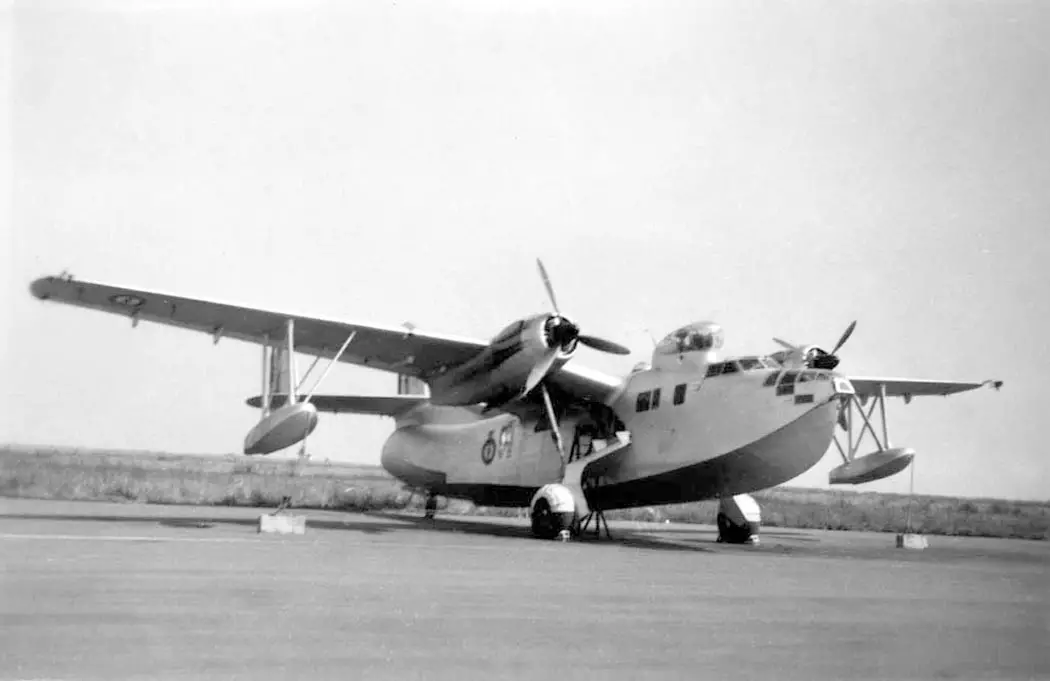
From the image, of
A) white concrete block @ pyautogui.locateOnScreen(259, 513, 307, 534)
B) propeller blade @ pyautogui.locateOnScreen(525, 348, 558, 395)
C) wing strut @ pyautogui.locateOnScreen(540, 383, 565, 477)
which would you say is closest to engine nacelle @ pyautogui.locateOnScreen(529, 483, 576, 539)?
wing strut @ pyautogui.locateOnScreen(540, 383, 565, 477)

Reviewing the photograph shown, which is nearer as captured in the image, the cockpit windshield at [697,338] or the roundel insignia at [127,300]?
the roundel insignia at [127,300]

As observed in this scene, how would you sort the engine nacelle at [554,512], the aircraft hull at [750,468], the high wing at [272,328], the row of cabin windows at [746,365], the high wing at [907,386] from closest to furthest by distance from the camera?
the aircraft hull at [750,468]
the high wing at [272,328]
the row of cabin windows at [746,365]
the engine nacelle at [554,512]
the high wing at [907,386]

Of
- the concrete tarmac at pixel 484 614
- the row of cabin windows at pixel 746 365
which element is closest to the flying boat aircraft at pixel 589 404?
the row of cabin windows at pixel 746 365

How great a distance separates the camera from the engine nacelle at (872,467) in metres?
24.6

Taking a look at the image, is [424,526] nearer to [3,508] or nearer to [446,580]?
[3,508]

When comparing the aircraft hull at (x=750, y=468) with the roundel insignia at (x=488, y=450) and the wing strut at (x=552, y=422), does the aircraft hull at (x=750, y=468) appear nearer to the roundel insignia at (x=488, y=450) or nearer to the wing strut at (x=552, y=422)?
the wing strut at (x=552, y=422)

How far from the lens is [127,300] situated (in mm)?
21812

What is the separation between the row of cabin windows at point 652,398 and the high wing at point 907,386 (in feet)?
22.8

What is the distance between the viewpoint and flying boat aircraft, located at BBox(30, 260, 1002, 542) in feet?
68.6

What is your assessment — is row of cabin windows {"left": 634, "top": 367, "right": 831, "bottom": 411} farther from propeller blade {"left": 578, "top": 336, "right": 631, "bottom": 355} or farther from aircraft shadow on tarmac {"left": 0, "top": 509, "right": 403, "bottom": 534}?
aircraft shadow on tarmac {"left": 0, "top": 509, "right": 403, "bottom": 534}

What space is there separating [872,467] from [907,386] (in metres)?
6.34

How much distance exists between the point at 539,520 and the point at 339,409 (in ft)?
34.4

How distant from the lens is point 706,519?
45.2 meters

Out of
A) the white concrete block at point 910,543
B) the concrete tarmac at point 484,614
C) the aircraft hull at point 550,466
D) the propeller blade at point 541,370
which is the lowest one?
the white concrete block at point 910,543
